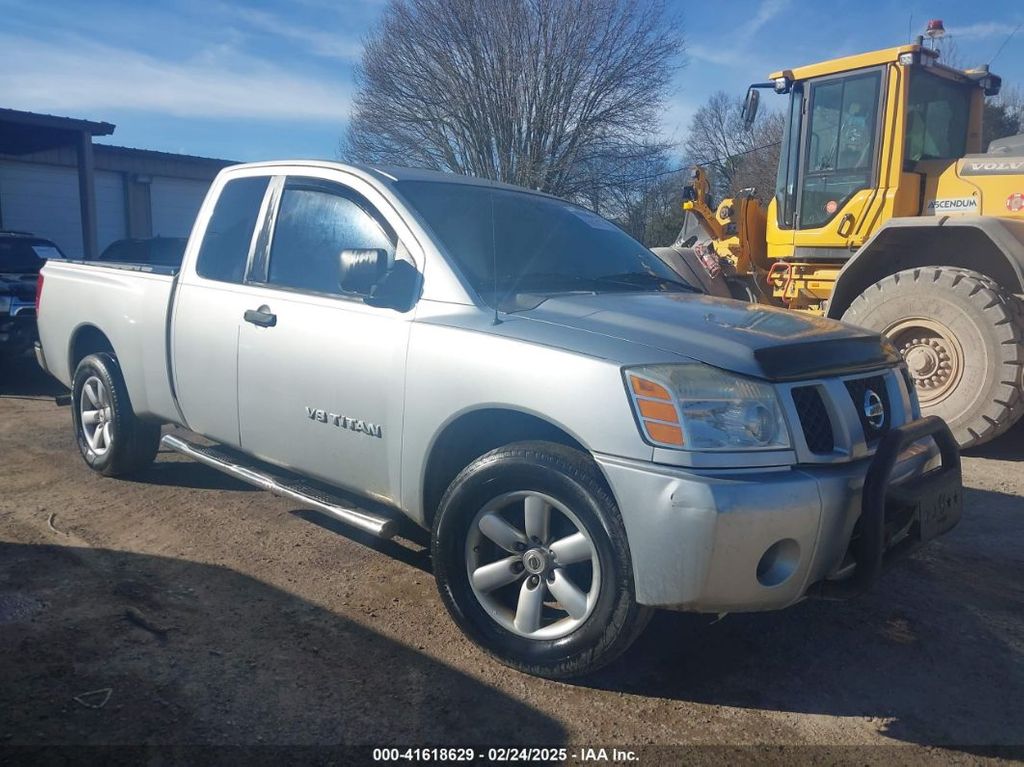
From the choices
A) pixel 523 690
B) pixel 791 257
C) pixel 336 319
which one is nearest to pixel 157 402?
pixel 336 319

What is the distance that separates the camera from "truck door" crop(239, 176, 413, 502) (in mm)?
3523

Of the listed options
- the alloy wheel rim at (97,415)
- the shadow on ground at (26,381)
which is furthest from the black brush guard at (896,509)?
the shadow on ground at (26,381)

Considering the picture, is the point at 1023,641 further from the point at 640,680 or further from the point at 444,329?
the point at 444,329

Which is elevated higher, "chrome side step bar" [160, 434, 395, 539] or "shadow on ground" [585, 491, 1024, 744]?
"chrome side step bar" [160, 434, 395, 539]

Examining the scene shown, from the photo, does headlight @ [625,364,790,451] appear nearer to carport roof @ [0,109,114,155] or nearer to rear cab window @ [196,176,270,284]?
rear cab window @ [196,176,270,284]

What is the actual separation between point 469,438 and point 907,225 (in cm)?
502

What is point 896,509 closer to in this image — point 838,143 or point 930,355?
point 930,355

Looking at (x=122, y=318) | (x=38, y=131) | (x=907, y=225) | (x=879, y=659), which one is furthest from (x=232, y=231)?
(x=38, y=131)

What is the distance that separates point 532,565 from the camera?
3.06m

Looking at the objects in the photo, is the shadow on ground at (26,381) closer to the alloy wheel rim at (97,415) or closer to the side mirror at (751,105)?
the alloy wheel rim at (97,415)

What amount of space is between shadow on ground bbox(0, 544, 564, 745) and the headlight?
41.8 inches

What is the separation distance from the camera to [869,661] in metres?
3.29

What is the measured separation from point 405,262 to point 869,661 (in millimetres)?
2443

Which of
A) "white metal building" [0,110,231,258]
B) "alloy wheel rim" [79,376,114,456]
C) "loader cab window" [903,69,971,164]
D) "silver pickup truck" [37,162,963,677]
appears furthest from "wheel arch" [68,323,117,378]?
"white metal building" [0,110,231,258]
